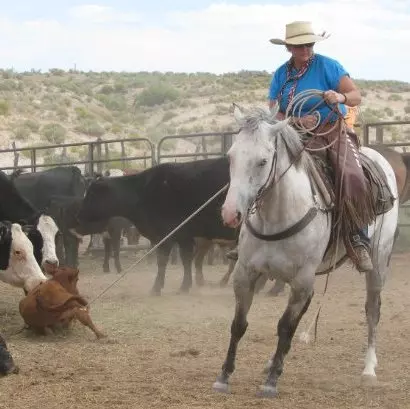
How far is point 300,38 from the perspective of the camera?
6.13 metres

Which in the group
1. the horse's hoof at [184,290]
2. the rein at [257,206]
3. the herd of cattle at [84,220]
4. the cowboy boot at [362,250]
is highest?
the rein at [257,206]

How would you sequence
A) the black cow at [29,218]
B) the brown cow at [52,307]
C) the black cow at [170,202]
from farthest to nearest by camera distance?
1. the black cow at [170,202]
2. the black cow at [29,218]
3. the brown cow at [52,307]

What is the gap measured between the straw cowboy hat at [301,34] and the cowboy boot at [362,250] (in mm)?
1392

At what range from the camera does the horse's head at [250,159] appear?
5.05m

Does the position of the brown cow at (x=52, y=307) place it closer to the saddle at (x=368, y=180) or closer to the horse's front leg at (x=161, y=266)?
the saddle at (x=368, y=180)

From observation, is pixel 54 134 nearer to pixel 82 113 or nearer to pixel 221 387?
pixel 82 113

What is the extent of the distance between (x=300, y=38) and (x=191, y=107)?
45.7 m

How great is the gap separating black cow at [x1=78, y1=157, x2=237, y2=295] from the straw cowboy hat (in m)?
5.06

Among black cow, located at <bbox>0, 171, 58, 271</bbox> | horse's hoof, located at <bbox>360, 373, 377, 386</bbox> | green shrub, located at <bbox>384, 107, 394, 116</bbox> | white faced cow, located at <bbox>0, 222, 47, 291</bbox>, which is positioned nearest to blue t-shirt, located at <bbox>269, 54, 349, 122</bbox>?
horse's hoof, located at <bbox>360, 373, 377, 386</bbox>

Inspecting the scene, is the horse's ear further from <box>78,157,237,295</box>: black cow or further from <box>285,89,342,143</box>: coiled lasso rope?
<box>78,157,237,295</box>: black cow

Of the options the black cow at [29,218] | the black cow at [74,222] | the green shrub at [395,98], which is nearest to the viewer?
the black cow at [29,218]

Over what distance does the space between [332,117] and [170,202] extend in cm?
559

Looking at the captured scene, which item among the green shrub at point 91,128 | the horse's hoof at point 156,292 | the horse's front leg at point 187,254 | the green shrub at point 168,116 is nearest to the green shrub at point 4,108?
the green shrub at point 91,128

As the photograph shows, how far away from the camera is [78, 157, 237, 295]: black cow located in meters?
11.3
